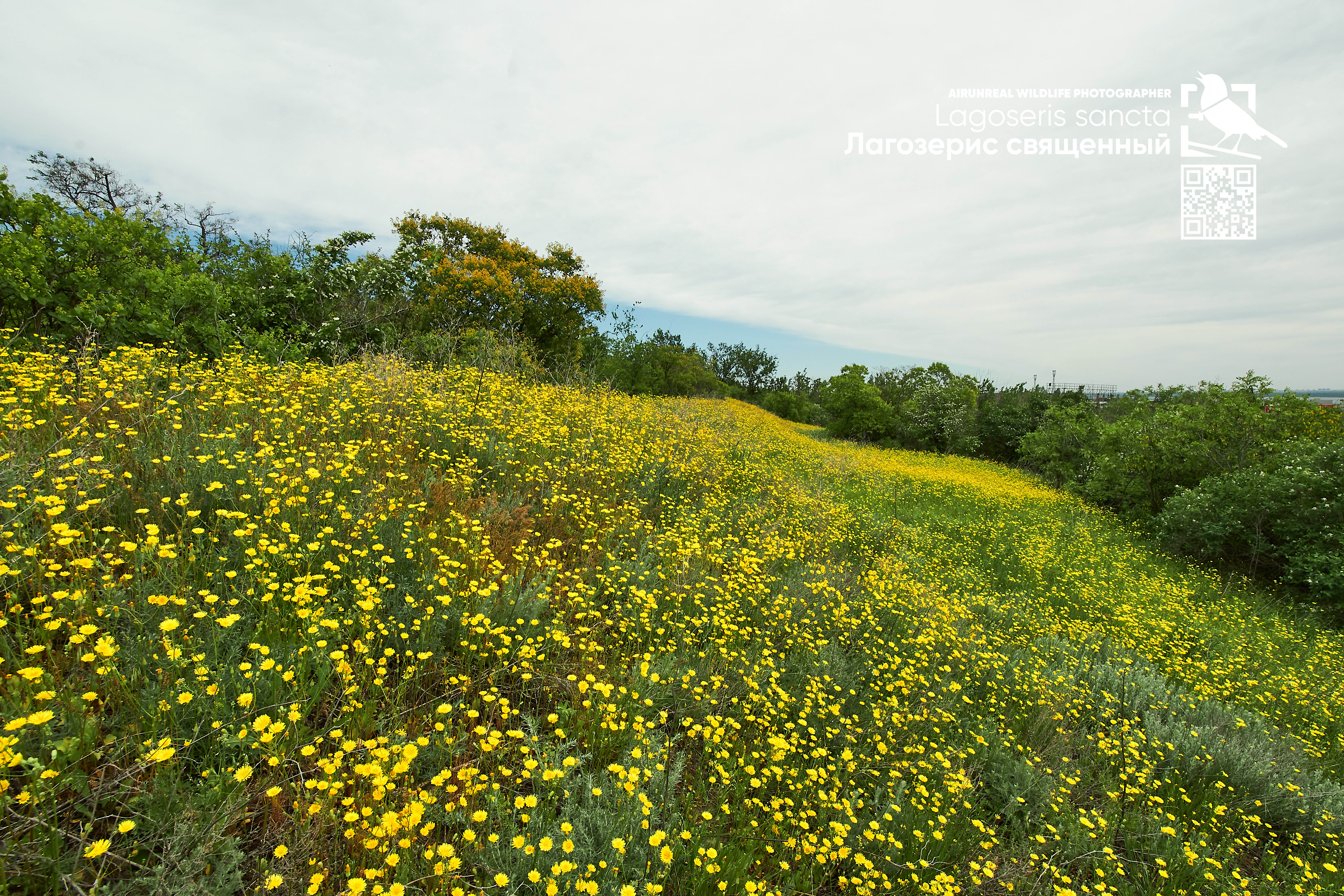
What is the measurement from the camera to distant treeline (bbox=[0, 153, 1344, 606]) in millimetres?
6023

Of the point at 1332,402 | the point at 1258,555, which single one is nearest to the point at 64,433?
the point at 1258,555

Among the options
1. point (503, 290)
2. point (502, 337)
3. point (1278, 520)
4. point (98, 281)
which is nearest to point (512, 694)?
point (98, 281)

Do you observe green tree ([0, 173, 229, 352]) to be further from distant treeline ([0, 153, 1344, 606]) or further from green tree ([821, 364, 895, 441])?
green tree ([821, 364, 895, 441])

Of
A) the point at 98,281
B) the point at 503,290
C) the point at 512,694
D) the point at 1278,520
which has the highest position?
the point at 503,290

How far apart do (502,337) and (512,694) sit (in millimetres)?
12349

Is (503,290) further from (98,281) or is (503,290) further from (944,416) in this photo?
(944,416)

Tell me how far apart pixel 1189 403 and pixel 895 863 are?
65.1ft

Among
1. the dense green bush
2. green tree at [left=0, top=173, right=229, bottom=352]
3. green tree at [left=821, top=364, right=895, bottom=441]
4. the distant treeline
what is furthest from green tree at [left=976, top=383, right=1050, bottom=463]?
green tree at [left=0, top=173, right=229, bottom=352]

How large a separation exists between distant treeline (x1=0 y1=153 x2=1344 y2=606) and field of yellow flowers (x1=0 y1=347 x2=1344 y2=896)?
130 centimetres

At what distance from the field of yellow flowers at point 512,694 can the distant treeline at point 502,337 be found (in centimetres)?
130

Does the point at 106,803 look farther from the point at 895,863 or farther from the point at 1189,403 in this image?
the point at 1189,403

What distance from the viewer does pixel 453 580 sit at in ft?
10.8

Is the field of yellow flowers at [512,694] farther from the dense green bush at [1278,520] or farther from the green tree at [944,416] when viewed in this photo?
the green tree at [944,416]

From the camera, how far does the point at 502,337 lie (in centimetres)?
1366
